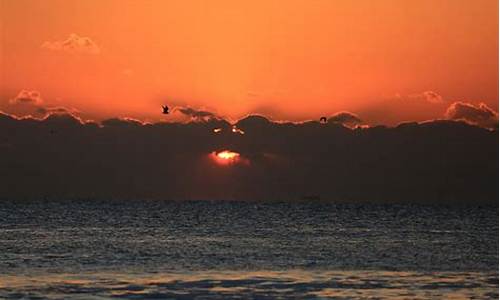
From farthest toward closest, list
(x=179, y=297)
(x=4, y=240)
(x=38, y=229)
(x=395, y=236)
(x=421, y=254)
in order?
(x=38, y=229) < (x=395, y=236) < (x=4, y=240) < (x=421, y=254) < (x=179, y=297)

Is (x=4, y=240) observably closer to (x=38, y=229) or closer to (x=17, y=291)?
(x=38, y=229)

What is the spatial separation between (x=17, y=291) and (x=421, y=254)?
114 feet

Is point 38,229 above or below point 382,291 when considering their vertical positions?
above

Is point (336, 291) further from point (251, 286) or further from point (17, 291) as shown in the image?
point (17, 291)

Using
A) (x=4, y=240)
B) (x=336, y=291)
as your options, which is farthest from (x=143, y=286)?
(x=4, y=240)

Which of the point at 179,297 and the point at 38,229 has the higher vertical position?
the point at 38,229

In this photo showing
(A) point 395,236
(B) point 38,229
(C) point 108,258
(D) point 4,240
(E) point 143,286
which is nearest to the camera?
(E) point 143,286

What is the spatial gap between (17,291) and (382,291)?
47.7 feet

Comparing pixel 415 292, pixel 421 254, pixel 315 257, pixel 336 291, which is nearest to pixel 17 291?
pixel 336 291

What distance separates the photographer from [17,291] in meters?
46.3

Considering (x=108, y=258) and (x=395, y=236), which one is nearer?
(x=108, y=258)

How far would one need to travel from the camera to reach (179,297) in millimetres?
44688

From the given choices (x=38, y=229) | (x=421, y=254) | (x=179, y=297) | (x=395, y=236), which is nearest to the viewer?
(x=179, y=297)

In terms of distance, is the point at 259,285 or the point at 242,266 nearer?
the point at 259,285
